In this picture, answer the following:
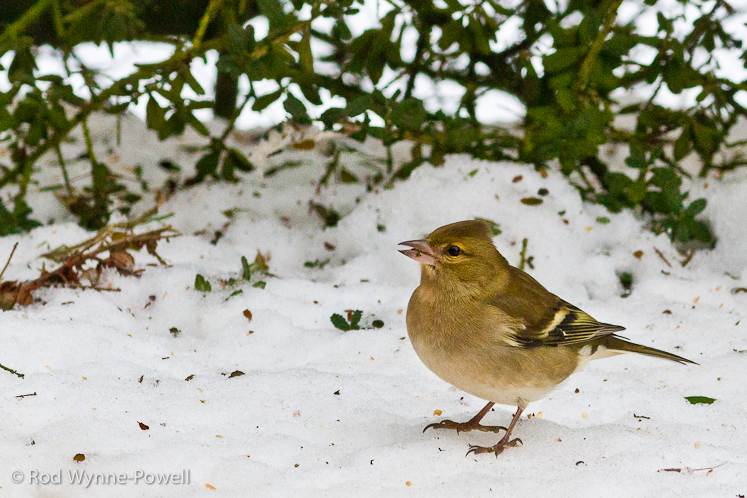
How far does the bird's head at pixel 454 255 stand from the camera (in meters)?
2.73

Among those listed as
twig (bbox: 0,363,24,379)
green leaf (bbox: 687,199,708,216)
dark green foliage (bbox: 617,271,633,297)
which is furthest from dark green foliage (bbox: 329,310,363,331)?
green leaf (bbox: 687,199,708,216)

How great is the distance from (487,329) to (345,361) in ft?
2.89

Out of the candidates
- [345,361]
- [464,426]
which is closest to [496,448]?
[464,426]

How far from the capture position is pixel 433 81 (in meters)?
4.86

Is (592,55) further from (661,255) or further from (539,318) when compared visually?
(539,318)

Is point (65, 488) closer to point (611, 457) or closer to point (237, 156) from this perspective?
point (611, 457)

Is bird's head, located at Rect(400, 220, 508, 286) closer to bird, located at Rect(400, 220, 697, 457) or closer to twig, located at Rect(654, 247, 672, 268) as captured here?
bird, located at Rect(400, 220, 697, 457)

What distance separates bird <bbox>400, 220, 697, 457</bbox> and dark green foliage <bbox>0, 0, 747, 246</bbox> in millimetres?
1192

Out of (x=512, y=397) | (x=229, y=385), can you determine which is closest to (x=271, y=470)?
(x=229, y=385)

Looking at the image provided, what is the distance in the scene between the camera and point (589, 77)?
365 centimetres

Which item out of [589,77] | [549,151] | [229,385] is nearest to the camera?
[229,385]

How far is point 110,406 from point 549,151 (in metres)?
2.54

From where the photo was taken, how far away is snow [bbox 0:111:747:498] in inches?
96.3

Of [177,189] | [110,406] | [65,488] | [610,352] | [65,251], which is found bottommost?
[65,488]
